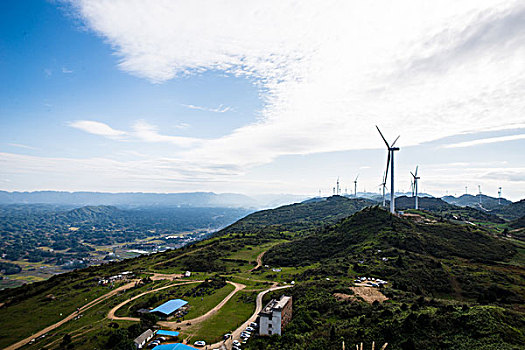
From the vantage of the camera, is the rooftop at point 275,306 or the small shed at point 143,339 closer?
the small shed at point 143,339

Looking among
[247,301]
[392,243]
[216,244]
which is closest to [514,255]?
[392,243]

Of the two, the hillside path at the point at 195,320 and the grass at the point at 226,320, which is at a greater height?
the grass at the point at 226,320

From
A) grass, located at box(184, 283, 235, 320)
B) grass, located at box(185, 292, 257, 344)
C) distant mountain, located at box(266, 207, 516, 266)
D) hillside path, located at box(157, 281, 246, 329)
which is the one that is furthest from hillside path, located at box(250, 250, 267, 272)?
hillside path, located at box(157, 281, 246, 329)

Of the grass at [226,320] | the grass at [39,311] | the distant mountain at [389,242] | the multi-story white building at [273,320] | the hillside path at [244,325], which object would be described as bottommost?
the grass at [39,311]

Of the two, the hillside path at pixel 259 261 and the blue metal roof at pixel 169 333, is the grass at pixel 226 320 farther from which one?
the hillside path at pixel 259 261

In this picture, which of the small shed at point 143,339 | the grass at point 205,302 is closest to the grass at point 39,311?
the small shed at point 143,339

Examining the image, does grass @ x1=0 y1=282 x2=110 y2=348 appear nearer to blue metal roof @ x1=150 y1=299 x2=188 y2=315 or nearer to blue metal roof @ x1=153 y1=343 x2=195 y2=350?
blue metal roof @ x1=150 y1=299 x2=188 y2=315
